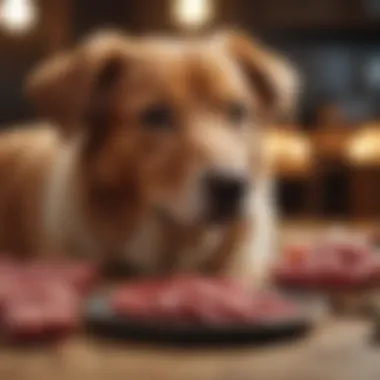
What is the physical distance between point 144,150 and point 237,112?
0.38 feet

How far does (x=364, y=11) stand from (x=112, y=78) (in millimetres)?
301

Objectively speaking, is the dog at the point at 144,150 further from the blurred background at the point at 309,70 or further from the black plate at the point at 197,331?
the black plate at the point at 197,331

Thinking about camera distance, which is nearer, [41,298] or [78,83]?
[41,298]

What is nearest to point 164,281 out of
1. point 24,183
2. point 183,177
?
point 183,177

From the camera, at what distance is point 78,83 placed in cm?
133

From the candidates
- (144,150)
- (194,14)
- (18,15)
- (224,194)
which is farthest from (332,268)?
(18,15)

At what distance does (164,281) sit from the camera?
4.11ft

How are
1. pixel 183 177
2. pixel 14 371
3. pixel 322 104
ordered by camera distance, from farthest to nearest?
1. pixel 322 104
2. pixel 183 177
3. pixel 14 371

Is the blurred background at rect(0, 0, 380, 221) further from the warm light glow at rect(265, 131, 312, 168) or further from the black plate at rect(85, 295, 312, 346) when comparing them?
the black plate at rect(85, 295, 312, 346)

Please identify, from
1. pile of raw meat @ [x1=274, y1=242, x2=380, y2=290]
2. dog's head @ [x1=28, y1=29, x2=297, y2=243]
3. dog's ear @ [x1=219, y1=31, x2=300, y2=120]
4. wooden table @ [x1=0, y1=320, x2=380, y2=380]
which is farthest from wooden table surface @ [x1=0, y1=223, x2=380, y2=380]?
dog's ear @ [x1=219, y1=31, x2=300, y2=120]

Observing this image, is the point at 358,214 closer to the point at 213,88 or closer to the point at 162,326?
the point at 213,88

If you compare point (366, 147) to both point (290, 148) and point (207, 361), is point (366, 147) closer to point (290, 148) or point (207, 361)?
point (290, 148)

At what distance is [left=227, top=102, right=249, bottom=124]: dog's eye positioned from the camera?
1.31 meters

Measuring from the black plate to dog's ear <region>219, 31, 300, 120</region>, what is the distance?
0.33 metres
